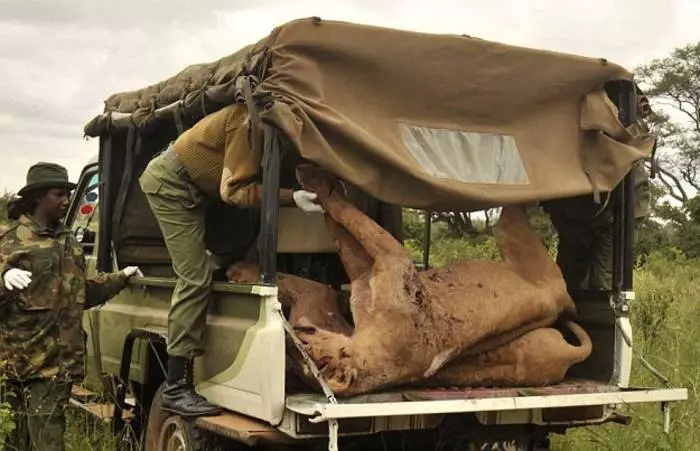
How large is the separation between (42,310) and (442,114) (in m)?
2.41

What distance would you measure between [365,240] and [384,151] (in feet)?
1.49

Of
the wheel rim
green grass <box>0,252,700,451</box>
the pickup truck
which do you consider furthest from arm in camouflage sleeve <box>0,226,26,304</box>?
the wheel rim

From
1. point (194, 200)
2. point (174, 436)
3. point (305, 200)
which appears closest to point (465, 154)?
point (305, 200)

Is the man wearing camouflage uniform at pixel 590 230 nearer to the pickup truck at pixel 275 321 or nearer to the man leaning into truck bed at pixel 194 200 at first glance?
the pickup truck at pixel 275 321

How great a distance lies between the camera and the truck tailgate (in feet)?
14.1

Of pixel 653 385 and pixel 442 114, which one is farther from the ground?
pixel 442 114

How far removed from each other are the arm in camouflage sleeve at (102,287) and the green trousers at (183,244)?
2.33 feet

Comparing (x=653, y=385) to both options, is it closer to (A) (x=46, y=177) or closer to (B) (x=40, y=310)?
(B) (x=40, y=310)

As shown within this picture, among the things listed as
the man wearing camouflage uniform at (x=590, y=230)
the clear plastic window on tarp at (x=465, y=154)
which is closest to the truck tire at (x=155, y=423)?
the clear plastic window on tarp at (x=465, y=154)

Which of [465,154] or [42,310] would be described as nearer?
[465,154]

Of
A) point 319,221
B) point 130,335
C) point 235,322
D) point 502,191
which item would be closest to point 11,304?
point 130,335

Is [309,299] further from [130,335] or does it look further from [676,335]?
[676,335]

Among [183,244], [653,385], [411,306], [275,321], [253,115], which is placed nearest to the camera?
[275,321]

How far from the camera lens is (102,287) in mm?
5922
